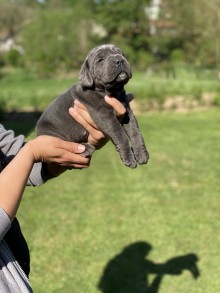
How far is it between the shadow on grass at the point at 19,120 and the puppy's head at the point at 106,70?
10797 mm

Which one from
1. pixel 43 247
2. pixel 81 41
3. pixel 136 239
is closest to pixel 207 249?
pixel 136 239

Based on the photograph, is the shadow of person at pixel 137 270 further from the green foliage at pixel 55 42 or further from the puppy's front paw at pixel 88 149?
the green foliage at pixel 55 42

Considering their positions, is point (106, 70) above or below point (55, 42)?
above

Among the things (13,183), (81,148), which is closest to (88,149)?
(81,148)

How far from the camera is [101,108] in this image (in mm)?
2037

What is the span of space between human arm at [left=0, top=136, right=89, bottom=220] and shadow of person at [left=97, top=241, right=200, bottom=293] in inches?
111

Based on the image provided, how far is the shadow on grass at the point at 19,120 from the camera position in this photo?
1313cm

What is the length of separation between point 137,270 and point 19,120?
34.6 feet

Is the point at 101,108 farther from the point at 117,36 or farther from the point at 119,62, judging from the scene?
the point at 117,36

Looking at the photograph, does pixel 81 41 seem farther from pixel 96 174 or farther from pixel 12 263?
pixel 12 263

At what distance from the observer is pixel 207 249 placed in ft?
17.3

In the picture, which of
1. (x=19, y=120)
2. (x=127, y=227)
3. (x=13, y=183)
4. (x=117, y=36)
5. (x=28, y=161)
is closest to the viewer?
(x=13, y=183)

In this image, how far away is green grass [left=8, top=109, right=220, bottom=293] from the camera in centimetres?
472

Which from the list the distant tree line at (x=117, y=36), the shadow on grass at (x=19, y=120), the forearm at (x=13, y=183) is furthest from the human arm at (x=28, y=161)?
the distant tree line at (x=117, y=36)
